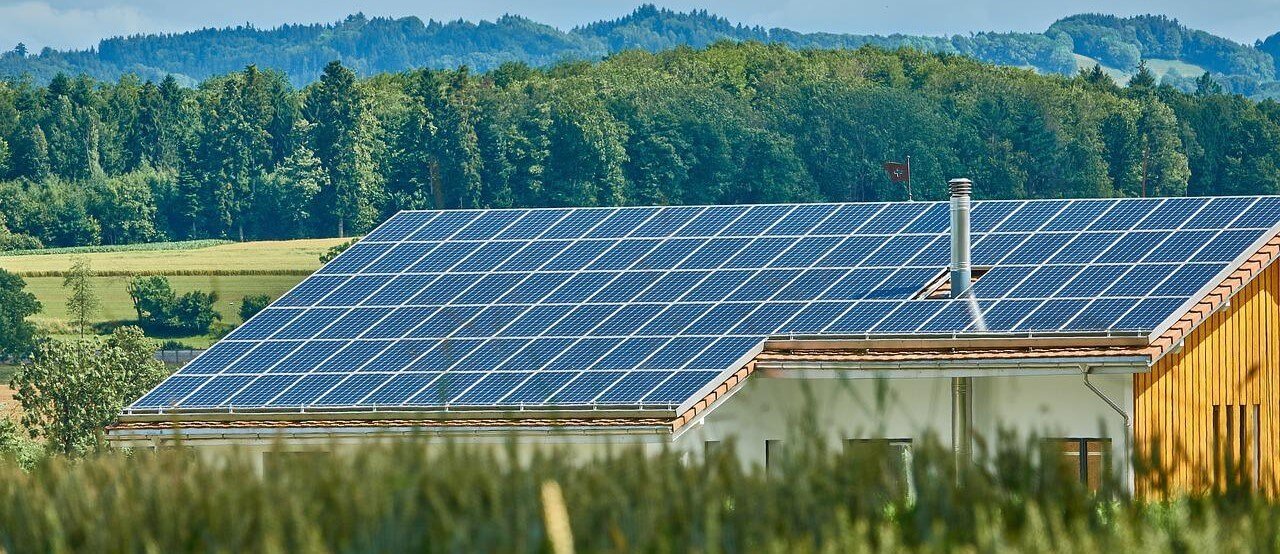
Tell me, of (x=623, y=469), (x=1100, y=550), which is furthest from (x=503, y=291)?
(x=1100, y=550)

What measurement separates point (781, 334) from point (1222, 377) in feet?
20.3

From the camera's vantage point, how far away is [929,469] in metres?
12.1

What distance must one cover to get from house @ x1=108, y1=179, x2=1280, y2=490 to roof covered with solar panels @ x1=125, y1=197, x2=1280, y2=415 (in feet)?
0.20

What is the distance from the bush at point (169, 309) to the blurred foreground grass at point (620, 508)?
134908mm

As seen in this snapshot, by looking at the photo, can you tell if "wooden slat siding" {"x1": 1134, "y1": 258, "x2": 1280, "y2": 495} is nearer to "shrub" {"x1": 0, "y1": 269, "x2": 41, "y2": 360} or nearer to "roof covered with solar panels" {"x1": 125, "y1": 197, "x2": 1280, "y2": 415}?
"roof covered with solar panels" {"x1": 125, "y1": 197, "x2": 1280, "y2": 415}

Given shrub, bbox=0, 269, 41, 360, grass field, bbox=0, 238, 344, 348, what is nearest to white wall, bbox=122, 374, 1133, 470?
shrub, bbox=0, 269, 41, 360

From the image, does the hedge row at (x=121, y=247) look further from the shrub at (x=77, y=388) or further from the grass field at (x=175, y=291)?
the shrub at (x=77, y=388)

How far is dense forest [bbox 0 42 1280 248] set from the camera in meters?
181

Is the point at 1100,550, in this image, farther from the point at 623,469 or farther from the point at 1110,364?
the point at 1110,364

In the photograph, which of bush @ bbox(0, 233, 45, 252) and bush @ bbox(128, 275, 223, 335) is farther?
bush @ bbox(0, 233, 45, 252)

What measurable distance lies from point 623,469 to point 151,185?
179 meters

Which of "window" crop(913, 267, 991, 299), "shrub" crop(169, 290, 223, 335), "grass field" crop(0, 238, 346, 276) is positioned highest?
"grass field" crop(0, 238, 346, 276)

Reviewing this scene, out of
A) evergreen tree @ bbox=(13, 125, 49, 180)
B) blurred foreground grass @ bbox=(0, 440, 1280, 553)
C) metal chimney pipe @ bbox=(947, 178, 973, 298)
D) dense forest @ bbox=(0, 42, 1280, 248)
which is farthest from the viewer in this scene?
evergreen tree @ bbox=(13, 125, 49, 180)

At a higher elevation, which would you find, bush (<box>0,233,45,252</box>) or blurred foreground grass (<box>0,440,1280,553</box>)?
bush (<box>0,233,45,252</box>)
